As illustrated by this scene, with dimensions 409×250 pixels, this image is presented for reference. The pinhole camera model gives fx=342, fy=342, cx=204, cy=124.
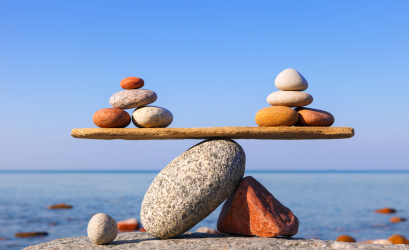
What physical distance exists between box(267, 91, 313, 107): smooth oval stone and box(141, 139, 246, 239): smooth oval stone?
1.20m

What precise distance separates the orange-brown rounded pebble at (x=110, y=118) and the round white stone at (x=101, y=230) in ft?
4.73

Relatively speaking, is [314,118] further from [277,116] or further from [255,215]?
[255,215]

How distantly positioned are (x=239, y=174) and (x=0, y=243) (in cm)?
896

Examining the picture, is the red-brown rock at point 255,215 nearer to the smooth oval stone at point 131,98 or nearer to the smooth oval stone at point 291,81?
the smooth oval stone at point 291,81

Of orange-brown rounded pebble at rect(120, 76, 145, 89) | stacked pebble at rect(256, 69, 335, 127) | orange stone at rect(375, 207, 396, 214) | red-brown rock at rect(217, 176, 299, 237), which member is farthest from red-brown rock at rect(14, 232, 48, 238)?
orange stone at rect(375, 207, 396, 214)

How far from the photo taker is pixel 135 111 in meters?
5.82

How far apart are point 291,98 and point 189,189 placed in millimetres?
2289

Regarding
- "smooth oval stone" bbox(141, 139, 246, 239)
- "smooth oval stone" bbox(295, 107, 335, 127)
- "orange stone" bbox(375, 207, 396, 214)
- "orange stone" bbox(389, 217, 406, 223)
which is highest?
"smooth oval stone" bbox(295, 107, 335, 127)

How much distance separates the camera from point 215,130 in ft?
17.7

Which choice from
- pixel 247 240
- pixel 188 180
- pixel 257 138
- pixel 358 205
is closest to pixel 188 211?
pixel 188 180

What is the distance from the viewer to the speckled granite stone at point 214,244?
16.0 feet

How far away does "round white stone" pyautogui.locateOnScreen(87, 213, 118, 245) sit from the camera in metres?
5.09

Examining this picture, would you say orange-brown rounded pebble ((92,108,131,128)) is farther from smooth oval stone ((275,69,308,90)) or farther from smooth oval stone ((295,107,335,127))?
smooth oval stone ((295,107,335,127))

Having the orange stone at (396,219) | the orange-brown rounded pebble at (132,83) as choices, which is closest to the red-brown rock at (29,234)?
the orange-brown rounded pebble at (132,83)
